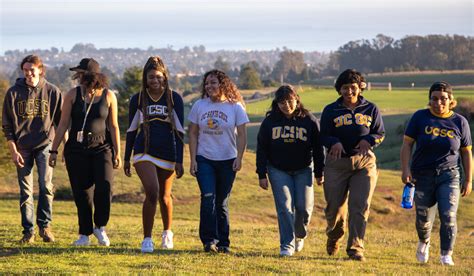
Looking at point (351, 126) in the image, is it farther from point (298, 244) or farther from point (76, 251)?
point (76, 251)

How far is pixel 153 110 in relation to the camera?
972cm

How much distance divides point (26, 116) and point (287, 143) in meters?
3.35

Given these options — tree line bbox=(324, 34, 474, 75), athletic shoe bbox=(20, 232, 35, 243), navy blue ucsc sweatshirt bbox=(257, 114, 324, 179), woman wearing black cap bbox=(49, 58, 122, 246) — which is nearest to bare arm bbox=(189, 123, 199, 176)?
navy blue ucsc sweatshirt bbox=(257, 114, 324, 179)

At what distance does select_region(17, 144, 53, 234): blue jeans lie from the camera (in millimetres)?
10414

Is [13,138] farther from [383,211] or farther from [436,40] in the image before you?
[436,40]

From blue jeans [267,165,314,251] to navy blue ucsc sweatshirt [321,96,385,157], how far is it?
1.98 feet

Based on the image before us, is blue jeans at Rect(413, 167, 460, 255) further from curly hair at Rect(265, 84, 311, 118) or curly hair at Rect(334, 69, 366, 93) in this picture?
curly hair at Rect(265, 84, 311, 118)

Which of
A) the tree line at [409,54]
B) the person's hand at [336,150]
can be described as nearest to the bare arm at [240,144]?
the person's hand at [336,150]

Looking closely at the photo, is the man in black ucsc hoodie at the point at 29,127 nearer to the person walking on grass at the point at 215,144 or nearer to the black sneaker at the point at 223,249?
the person walking on grass at the point at 215,144

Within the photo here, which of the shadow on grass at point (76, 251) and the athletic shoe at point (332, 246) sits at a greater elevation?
the shadow on grass at point (76, 251)

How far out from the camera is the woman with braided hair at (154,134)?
9.68m

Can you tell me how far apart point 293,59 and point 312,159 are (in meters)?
183

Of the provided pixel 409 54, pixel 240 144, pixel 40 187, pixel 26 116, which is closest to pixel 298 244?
pixel 240 144

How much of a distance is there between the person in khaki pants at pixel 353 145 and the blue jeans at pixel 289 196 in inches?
12.1
